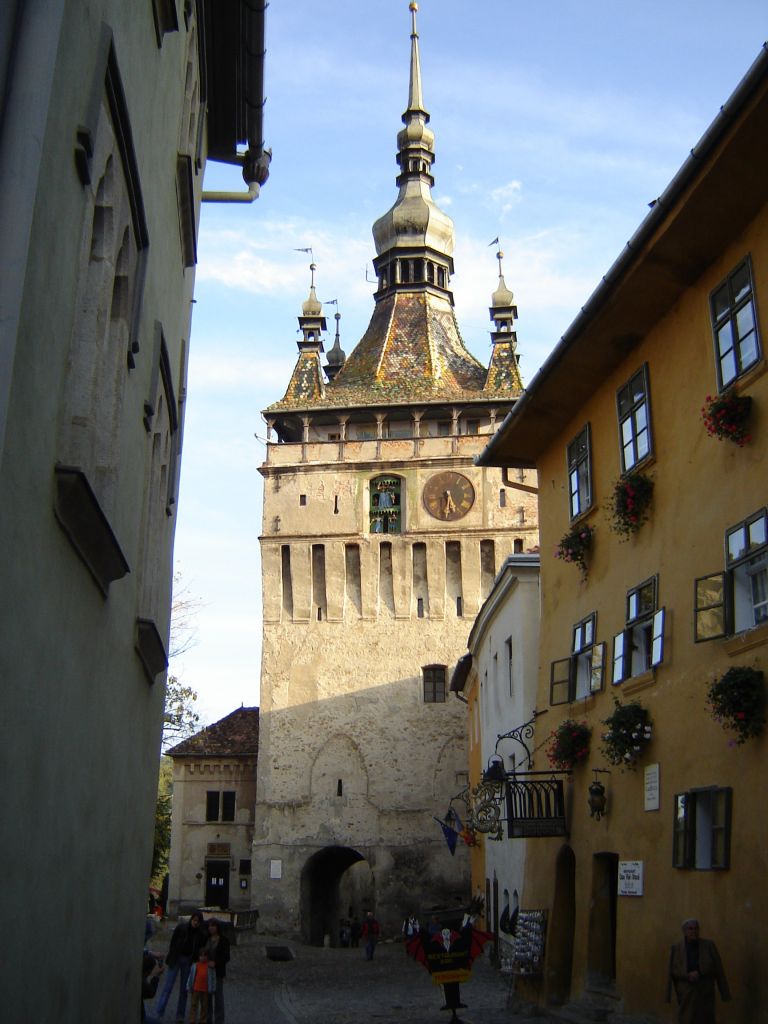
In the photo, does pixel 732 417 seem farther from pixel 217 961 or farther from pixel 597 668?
pixel 217 961

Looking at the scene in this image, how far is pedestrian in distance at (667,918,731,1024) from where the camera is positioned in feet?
29.6

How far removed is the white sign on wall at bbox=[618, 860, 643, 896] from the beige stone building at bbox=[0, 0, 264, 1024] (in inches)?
187

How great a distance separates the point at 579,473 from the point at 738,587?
523 cm

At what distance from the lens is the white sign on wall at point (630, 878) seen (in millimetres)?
11688

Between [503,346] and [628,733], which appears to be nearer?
[628,733]

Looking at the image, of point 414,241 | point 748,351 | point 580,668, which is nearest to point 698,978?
point 748,351

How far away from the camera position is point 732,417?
990 centimetres

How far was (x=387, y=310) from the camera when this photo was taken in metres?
50.7

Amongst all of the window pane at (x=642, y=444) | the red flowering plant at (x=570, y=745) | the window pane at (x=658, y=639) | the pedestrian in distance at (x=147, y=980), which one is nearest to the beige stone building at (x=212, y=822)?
the red flowering plant at (x=570, y=745)

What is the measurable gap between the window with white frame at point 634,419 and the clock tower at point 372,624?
25017 mm

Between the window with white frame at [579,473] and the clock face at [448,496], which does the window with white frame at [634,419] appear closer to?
the window with white frame at [579,473]

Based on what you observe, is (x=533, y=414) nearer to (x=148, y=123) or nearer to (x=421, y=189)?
(x=148, y=123)

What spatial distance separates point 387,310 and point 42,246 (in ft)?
154

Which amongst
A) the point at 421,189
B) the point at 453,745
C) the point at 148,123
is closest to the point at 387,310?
the point at 421,189
